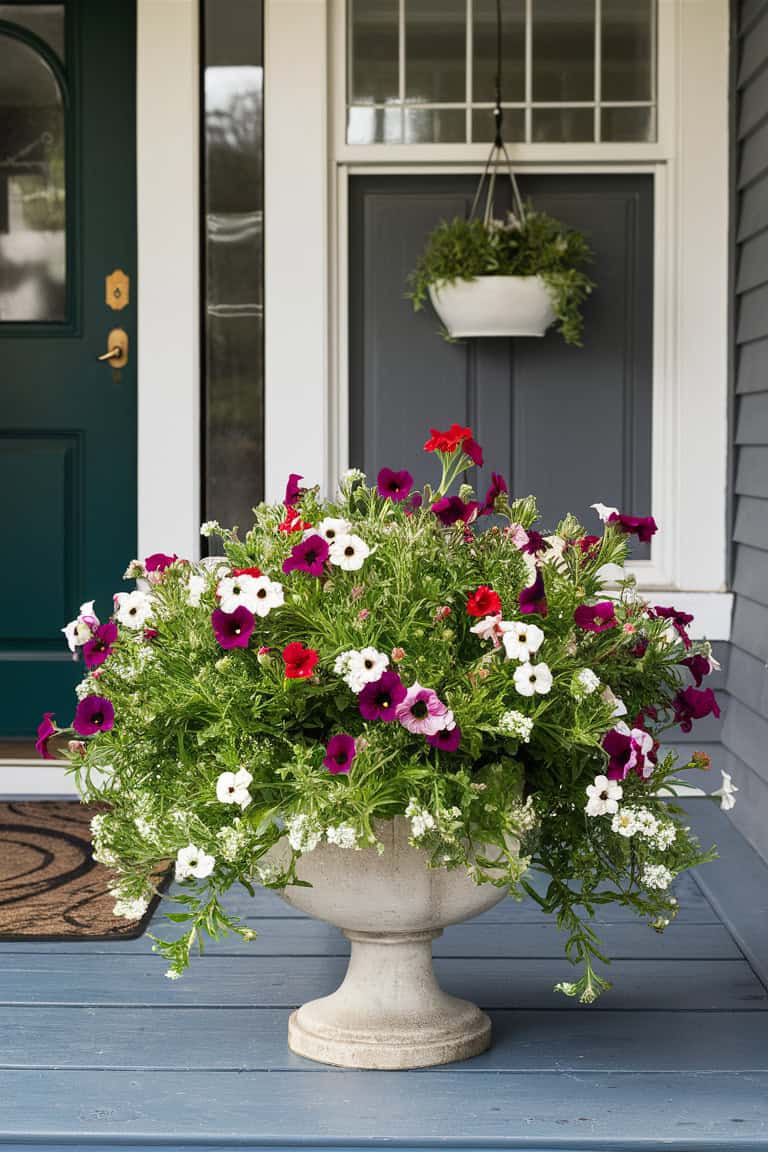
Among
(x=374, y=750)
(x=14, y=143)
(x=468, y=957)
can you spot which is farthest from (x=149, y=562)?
(x=14, y=143)

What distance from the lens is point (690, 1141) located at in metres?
1.71

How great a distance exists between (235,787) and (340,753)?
0.13m

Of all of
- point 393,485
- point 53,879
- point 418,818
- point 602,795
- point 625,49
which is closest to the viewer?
point 418,818

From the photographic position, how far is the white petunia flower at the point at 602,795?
68.9 inches

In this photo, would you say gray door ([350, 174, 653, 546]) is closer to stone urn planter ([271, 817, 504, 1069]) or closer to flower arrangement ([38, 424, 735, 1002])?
flower arrangement ([38, 424, 735, 1002])

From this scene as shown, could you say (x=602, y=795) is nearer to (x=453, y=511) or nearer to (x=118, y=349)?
A: (x=453, y=511)

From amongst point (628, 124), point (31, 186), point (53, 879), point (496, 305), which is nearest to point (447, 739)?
point (53, 879)

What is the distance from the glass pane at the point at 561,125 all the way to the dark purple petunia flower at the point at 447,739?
90.2 inches

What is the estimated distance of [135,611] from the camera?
6.07 ft

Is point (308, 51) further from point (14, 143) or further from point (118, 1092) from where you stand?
point (118, 1092)

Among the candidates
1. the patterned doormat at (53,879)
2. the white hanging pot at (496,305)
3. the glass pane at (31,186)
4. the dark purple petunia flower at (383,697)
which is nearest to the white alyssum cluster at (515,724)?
the dark purple petunia flower at (383,697)

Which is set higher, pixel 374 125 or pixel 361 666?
pixel 374 125

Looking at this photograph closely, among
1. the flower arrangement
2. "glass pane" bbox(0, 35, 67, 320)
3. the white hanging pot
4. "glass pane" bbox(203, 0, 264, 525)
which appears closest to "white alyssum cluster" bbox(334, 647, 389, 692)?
the flower arrangement

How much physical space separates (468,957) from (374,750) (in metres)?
0.82
